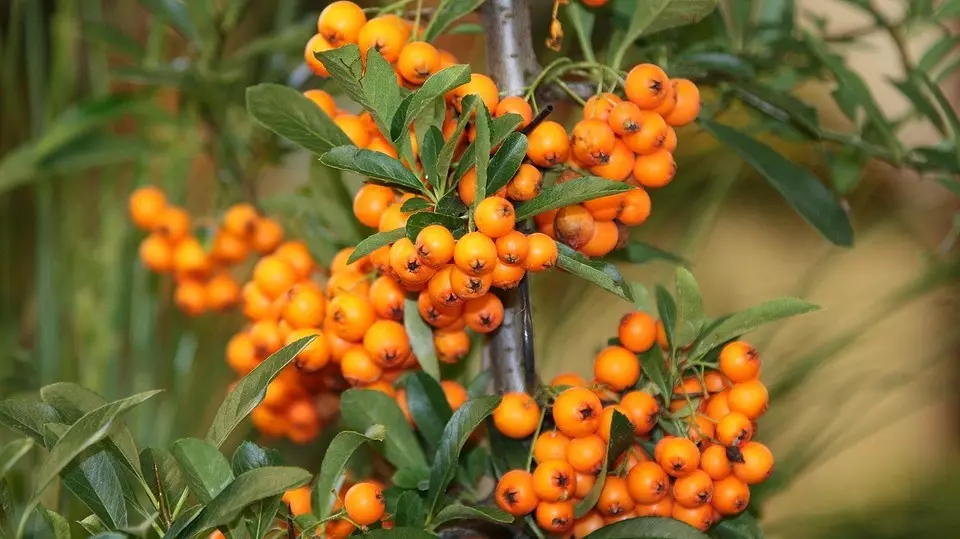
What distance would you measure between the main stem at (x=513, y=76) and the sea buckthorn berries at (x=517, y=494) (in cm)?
6

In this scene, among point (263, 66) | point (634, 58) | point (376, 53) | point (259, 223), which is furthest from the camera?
point (263, 66)

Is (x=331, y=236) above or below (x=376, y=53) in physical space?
below

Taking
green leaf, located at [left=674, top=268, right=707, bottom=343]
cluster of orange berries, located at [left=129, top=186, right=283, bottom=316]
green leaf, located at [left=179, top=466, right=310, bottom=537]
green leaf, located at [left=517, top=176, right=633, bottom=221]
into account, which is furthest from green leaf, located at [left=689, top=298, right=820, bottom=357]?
cluster of orange berries, located at [left=129, top=186, right=283, bottom=316]

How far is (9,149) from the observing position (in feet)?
3.45

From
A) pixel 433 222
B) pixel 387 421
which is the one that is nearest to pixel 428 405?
pixel 387 421

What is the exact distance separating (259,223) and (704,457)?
1.46 feet

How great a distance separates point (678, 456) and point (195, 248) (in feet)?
1.64

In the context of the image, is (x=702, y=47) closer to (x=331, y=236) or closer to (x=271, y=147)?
(x=331, y=236)

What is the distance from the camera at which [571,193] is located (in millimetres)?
→ 393

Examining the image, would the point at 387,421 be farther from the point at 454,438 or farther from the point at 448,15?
the point at 448,15

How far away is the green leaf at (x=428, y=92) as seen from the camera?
1.26 feet

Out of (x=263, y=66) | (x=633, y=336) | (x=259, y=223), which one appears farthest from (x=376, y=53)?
(x=263, y=66)

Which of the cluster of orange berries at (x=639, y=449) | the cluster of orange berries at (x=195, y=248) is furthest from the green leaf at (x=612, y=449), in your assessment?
the cluster of orange berries at (x=195, y=248)

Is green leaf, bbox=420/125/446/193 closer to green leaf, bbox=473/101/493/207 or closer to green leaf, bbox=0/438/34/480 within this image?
green leaf, bbox=473/101/493/207
